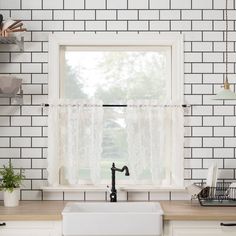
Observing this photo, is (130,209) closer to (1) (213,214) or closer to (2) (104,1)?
(1) (213,214)

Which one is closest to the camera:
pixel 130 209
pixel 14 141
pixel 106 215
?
pixel 106 215

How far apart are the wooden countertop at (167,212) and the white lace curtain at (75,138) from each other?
1.00ft

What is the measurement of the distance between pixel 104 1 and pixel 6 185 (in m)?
1.54

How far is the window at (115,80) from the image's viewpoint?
4.23m

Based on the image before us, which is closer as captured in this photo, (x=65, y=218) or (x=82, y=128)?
(x=65, y=218)

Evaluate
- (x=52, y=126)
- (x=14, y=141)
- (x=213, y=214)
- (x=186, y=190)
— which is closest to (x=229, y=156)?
(x=186, y=190)

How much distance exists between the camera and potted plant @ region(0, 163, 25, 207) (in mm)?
3871

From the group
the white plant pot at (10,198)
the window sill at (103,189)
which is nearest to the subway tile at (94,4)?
the window sill at (103,189)

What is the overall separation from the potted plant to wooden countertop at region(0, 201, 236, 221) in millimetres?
55

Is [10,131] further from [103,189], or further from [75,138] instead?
[103,189]

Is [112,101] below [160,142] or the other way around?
the other way around

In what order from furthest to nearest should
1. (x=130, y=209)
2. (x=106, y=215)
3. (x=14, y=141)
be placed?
1. (x=14, y=141)
2. (x=130, y=209)
3. (x=106, y=215)

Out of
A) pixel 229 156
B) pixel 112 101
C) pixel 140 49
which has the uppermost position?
pixel 140 49

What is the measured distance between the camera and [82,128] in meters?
4.15
